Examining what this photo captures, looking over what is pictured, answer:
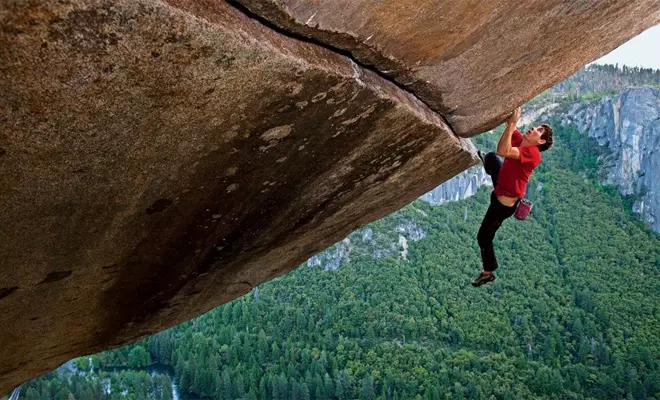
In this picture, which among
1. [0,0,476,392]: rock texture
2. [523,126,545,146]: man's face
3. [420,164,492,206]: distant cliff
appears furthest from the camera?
[420,164,492,206]: distant cliff

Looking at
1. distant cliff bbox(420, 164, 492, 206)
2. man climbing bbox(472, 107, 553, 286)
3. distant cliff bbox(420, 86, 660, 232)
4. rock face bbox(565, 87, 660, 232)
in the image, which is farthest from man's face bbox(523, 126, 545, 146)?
A: rock face bbox(565, 87, 660, 232)

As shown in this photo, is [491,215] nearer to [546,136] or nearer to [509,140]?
[546,136]

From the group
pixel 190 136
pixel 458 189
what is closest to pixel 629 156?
pixel 458 189

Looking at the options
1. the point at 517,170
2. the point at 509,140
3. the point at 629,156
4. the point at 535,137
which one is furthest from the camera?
the point at 629,156

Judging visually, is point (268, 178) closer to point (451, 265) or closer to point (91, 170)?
point (91, 170)

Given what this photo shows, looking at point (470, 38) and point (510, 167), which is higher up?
point (510, 167)

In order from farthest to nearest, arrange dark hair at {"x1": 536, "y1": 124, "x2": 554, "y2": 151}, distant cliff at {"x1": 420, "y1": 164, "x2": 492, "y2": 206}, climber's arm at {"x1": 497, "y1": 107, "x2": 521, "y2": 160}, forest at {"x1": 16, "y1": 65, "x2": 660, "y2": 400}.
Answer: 1. distant cliff at {"x1": 420, "y1": 164, "x2": 492, "y2": 206}
2. forest at {"x1": 16, "y1": 65, "x2": 660, "y2": 400}
3. dark hair at {"x1": 536, "y1": 124, "x2": 554, "y2": 151}
4. climber's arm at {"x1": 497, "y1": 107, "x2": 521, "y2": 160}

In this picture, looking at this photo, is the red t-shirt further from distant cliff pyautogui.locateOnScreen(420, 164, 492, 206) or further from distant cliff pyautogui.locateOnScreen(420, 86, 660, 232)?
distant cliff pyautogui.locateOnScreen(420, 164, 492, 206)
